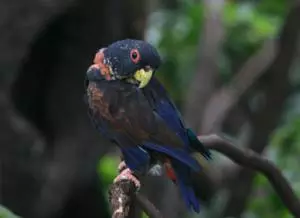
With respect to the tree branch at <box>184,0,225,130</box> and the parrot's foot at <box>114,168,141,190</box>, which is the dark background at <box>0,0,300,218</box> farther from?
the parrot's foot at <box>114,168,141,190</box>

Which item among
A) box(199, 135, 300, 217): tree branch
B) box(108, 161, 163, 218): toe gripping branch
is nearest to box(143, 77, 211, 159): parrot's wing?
box(108, 161, 163, 218): toe gripping branch

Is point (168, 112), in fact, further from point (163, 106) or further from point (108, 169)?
point (108, 169)

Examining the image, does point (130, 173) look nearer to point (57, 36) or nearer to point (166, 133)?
point (166, 133)

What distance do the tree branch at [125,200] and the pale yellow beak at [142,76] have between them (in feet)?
0.48

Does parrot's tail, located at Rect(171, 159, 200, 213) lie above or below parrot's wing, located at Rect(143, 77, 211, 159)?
below

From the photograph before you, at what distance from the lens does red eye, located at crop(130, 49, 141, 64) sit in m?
1.21

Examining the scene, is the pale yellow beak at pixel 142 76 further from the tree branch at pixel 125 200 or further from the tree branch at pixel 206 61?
the tree branch at pixel 206 61

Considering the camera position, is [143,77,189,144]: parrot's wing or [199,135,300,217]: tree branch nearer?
[143,77,189,144]: parrot's wing

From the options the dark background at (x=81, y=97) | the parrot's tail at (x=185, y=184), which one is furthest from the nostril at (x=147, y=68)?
the dark background at (x=81, y=97)

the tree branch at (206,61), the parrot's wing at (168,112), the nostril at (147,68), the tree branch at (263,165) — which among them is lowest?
the tree branch at (206,61)

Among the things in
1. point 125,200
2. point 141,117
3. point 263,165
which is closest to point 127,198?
point 125,200

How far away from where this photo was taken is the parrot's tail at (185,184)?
1214 millimetres

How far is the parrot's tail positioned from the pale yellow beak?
0.12m

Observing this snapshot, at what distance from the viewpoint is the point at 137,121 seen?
1195mm
